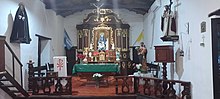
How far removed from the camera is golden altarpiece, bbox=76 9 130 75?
544 inches

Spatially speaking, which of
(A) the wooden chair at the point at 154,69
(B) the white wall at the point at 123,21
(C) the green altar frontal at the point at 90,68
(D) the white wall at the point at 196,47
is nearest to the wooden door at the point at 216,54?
(D) the white wall at the point at 196,47

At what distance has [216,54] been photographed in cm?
459

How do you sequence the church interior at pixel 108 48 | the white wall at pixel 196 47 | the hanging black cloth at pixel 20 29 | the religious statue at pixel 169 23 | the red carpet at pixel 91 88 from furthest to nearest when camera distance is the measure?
the red carpet at pixel 91 88 < the hanging black cloth at pixel 20 29 < the religious statue at pixel 169 23 < the church interior at pixel 108 48 < the white wall at pixel 196 47

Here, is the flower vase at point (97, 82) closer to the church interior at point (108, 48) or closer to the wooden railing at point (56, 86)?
the church interior at point (108, 48)

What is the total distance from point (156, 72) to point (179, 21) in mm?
3739

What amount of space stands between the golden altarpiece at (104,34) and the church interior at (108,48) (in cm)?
5

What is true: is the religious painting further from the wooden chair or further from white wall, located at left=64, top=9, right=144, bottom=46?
the wooden chair

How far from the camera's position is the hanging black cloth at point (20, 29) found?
748cm

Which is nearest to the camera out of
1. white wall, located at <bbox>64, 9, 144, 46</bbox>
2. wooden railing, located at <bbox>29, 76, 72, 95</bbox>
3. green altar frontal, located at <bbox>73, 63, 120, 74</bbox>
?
wooden railing, located at <bbox>29, 76, 72, 95</bbox>

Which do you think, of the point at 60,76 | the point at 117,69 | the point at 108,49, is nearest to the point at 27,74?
the point at 60,76

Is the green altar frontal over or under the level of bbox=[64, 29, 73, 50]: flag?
under

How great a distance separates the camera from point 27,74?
8852mm

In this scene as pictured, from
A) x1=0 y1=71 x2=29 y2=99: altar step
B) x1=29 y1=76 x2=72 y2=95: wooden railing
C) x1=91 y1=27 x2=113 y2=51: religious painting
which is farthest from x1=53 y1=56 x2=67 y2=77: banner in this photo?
x1=91 y1=27 x2=113 y2=51: religious painting

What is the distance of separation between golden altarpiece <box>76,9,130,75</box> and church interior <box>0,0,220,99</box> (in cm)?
5
